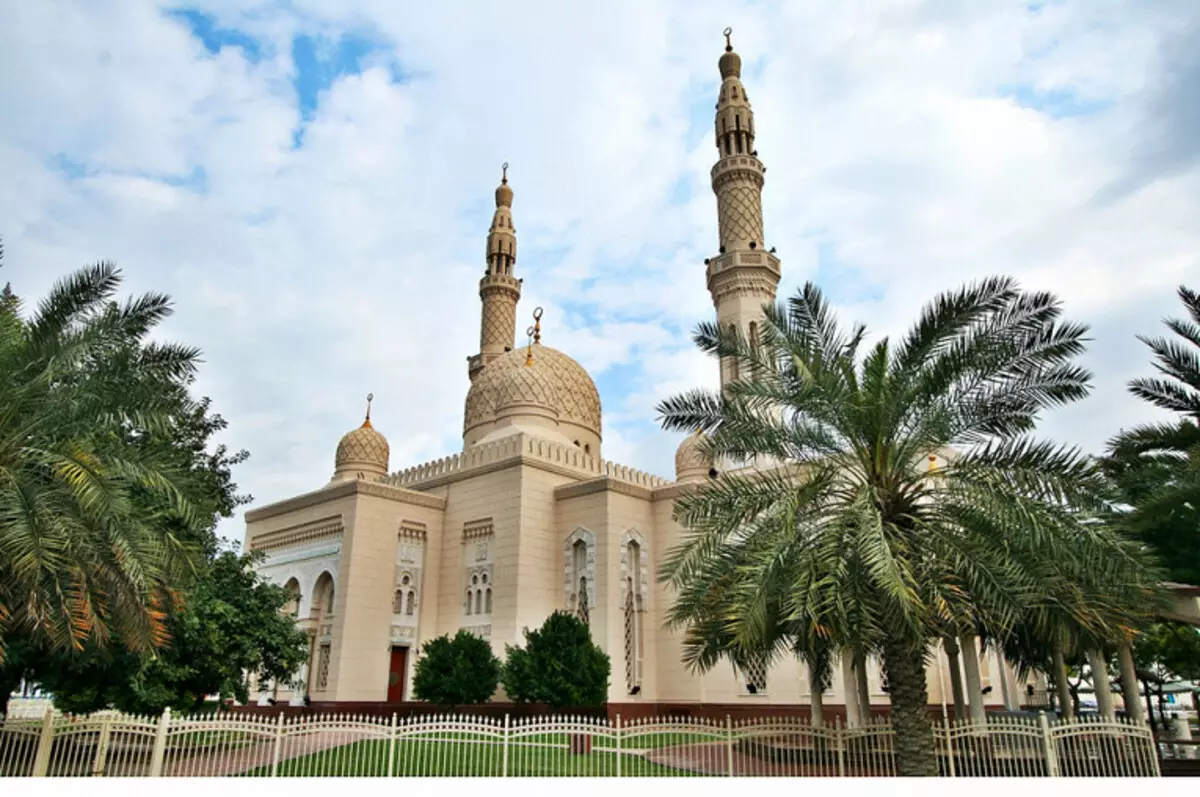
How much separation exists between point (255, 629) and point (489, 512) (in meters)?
7.34

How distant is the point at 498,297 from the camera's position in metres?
29.8

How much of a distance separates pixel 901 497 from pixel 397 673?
46.3 ft

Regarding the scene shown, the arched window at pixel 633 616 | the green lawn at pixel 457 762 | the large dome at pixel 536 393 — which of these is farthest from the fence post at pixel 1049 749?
the large dome at pixel 536 393

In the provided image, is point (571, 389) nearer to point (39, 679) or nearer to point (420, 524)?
point (420, 524)

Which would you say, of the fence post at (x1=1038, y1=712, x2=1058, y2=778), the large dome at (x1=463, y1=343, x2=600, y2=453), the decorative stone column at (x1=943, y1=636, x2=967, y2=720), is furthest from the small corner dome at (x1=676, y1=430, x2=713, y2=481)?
the fence post at (x1=1038, y1=712, x2=1058, y2=778)

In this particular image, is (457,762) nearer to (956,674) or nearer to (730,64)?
(956,674)

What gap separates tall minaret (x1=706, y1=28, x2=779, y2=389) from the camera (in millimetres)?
22812

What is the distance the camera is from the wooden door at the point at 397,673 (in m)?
20.1

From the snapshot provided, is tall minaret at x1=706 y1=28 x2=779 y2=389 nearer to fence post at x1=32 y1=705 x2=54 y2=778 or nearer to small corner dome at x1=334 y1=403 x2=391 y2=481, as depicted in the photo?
small corner dome at x1=334 y1=403 x2=391 y2=481

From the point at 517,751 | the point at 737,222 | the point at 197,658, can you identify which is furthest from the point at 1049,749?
the point at 737,222

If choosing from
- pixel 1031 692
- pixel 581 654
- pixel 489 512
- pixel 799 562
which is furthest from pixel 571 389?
pixel 799 562

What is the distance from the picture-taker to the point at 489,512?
816 inches
